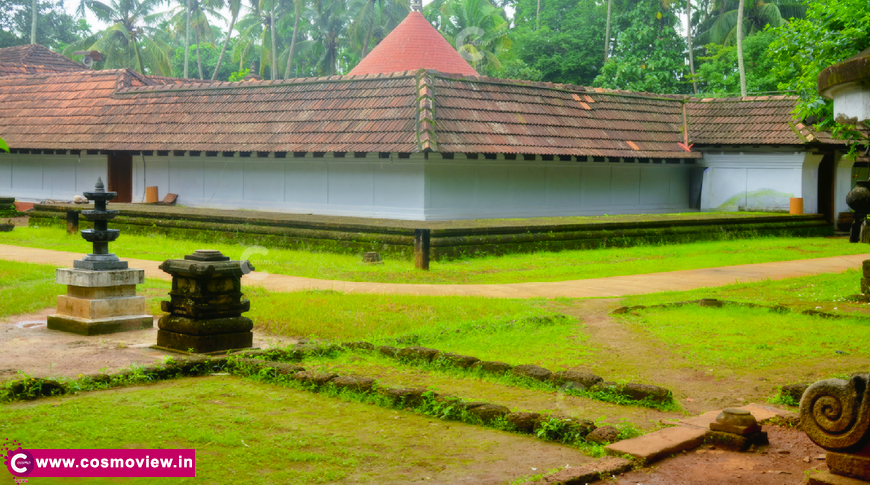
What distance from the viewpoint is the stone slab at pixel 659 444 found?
4.16 meters

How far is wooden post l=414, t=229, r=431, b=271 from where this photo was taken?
12.6 metres

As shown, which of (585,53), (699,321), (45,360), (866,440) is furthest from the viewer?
(585,53)

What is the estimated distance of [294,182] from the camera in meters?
19.3

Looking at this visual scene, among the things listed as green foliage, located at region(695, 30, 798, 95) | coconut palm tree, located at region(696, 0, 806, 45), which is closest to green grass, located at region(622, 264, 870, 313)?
green foliage, located at region(695, 30, 798, 95)

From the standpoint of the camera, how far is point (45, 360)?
628 cm

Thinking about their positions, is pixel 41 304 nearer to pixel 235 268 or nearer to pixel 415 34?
pixel 235 268

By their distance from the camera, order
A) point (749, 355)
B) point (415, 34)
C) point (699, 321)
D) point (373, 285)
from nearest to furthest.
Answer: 1. point (749, 355)
2. point (699, 321)
3. point (373, 285)
4. point (415, 34)

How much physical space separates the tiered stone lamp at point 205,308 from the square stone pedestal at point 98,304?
97 cm

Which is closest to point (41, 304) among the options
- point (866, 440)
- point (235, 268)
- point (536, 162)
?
point (235, 268)

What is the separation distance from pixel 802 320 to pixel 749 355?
80.9 inches

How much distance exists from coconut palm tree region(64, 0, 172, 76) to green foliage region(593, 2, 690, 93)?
906 inches

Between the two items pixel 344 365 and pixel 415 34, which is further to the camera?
pixel 415 34

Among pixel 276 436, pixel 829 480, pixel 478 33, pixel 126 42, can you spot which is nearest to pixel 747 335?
pixel 829 480

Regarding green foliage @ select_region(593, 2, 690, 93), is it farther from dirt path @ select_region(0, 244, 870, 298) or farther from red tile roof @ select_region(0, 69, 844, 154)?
dirt path @ select_region(0, 244, 870, 298)
